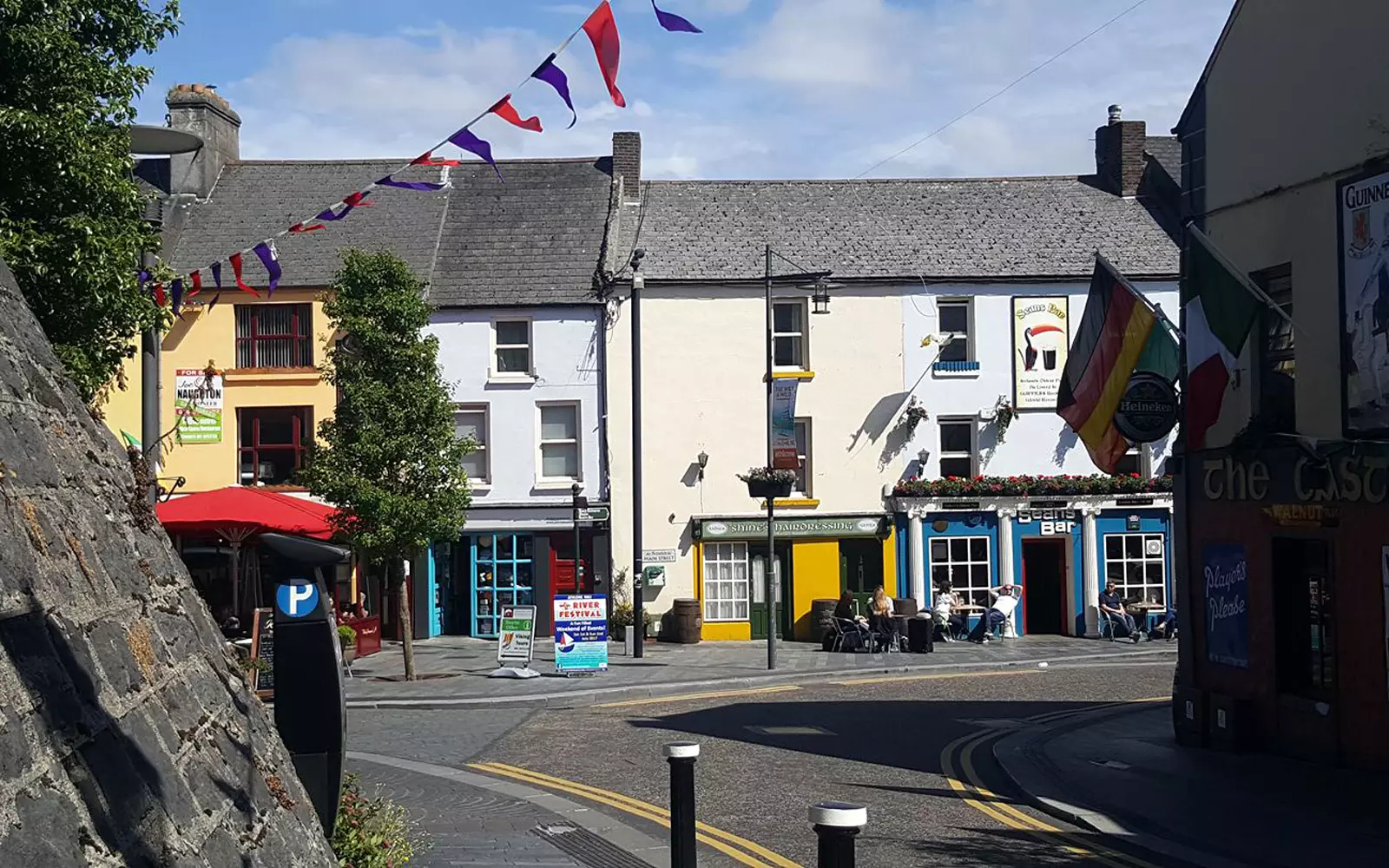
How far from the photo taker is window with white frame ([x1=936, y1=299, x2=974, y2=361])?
3281cm

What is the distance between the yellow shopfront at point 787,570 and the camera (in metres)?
32.0

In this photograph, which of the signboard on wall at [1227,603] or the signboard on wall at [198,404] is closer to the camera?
the signboard on wall at [1227,603]

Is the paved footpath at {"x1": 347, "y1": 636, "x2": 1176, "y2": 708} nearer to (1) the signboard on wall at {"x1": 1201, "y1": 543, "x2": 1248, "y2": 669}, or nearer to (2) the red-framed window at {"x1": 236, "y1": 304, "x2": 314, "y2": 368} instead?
(2) the red-framed window at {"x1": 236, "y1": 304, "x2": 314, "y2": 368}

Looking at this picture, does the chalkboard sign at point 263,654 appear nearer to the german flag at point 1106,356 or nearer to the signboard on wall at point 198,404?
the german flag at point 1106,356

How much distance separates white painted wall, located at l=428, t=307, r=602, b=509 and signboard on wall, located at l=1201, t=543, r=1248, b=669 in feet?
59.3

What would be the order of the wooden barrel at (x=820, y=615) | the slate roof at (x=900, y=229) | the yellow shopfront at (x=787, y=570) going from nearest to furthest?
the wooden barrel at (x=820, y=615) → the yellow shopfront at (x=787, y=570) → the slate roof at (x=900, y=229)

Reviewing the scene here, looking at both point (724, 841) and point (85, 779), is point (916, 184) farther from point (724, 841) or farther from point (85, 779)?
point (85, 779)

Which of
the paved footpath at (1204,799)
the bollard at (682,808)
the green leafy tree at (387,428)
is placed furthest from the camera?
the green leafy tree at (387,428)

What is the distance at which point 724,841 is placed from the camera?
35.8ft

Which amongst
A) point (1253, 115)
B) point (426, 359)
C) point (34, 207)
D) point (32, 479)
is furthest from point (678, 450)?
point (32, 479)

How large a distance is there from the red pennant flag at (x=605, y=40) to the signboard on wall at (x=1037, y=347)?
81.7 ft

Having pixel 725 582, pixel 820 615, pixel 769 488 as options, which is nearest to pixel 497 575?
pixel 725 582

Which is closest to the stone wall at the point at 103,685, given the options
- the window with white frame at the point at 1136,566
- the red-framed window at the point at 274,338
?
the red-framed window at the point at 274,338

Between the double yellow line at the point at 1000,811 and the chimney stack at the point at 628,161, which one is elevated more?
the chimney stack at the point at 628,161
